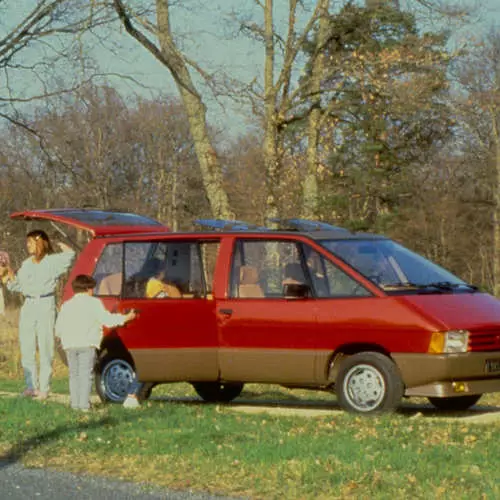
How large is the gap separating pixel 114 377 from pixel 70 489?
18.5ft

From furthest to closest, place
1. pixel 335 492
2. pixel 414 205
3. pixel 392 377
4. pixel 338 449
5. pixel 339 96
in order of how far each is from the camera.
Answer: pixel 414 205 → pixel 339 96 → pixel 392 377 → pixel 338 449 → pixel 335 492

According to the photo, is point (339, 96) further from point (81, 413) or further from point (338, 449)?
point (338, 449)

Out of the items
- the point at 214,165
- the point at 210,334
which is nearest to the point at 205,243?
the point at 210,334

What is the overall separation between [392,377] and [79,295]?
10.9ft

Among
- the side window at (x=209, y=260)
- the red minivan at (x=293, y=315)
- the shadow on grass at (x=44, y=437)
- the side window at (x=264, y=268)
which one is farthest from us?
the side window at (x=209, y=260)

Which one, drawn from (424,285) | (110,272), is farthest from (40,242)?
(424,285)

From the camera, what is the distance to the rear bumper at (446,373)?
443 inches

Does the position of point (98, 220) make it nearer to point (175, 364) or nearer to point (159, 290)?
point (159, 290)

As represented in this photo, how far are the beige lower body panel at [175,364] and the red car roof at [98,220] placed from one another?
5.78ft

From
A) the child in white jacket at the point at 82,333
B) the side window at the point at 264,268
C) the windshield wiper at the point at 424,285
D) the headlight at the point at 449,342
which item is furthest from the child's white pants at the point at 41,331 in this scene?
the headlight at the point at 449,342

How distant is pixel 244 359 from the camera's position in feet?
41.0

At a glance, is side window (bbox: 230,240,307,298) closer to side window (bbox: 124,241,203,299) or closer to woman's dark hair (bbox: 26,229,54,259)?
side window (bbox: 124,241,203,299)

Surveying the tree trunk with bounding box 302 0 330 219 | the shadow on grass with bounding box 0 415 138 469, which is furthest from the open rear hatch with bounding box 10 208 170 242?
the tree trunk with bounding box 302 0 330 219

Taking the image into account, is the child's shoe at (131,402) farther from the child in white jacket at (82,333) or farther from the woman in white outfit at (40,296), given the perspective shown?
the woman in white outfit at (40,296)
